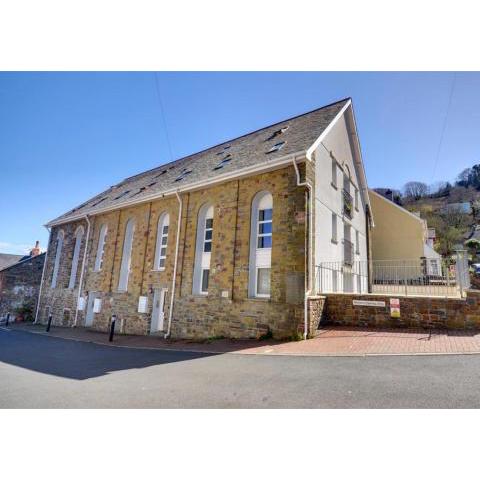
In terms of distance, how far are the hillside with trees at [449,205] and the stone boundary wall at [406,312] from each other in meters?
23.4

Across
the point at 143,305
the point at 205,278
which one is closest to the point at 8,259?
the point at 143,305

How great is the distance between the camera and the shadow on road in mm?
7287

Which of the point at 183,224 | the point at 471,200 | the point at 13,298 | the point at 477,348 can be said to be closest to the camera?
the point at 477,348

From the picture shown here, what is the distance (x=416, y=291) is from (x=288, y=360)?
7.01 meters

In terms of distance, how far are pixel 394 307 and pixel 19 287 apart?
30883mm

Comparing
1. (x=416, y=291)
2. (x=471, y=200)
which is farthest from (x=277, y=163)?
(x=471, y=200)

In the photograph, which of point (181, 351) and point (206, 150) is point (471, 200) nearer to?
point (206, 150)

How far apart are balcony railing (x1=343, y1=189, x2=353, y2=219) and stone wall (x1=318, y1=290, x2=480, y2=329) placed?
6.22 m

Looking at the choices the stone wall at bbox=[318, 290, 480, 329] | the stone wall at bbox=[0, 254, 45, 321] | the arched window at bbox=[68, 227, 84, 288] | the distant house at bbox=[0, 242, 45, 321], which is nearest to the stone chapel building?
the arched window at bbox=[68, 227, 84, 288]

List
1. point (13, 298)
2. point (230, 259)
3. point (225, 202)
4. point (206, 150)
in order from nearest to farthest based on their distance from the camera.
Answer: point (230, 259) → point (225, 202) → point (206, 150) → point (13, 298)

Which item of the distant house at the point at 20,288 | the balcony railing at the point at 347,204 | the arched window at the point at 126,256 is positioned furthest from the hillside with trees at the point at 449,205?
the distant house at the point at 20,288

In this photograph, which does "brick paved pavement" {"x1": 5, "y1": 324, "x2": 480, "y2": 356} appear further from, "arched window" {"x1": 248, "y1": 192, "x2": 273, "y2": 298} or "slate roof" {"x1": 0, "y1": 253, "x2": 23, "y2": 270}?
"slate roof" {"x1": 0, "y1": 253, "x2": 23, "y2": 270}

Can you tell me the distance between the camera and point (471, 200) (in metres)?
62.1

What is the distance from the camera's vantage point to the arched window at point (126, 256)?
17.0 metres
